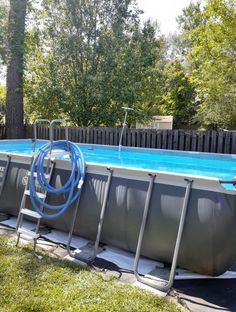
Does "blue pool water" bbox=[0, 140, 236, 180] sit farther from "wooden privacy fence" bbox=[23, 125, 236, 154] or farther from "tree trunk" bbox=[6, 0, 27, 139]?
"tree trunk" bbox=[6, 0, 27, 139]

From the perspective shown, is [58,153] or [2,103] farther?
[2,103]

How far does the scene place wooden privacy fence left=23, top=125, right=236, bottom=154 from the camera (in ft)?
21.6

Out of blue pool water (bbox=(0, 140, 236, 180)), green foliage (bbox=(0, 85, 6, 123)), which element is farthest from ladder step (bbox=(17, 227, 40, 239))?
green foliage (bbox=(0, 85, 6, 123))

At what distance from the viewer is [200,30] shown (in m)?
10.5

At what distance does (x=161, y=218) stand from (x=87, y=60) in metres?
8.42

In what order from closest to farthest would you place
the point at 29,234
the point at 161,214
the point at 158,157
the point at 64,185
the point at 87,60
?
the point at 161,214
the point at 29,234
the point at 64,185
the point at 158,157
the point at 87,60

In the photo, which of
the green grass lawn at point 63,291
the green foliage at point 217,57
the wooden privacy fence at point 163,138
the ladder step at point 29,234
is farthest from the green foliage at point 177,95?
the green grass lawn at point 63,291

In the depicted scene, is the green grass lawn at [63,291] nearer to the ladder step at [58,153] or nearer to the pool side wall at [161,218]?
the pool side wall at [161,218]

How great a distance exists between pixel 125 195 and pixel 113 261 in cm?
66

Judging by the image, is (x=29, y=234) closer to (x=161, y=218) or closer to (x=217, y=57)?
(x=161, y=218)

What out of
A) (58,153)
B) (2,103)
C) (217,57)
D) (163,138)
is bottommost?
(58,153)

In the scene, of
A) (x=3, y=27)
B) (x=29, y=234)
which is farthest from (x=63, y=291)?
(x=3, y=27)

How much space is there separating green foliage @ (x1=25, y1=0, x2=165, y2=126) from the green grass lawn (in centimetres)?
731

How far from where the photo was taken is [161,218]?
257 centimetres
